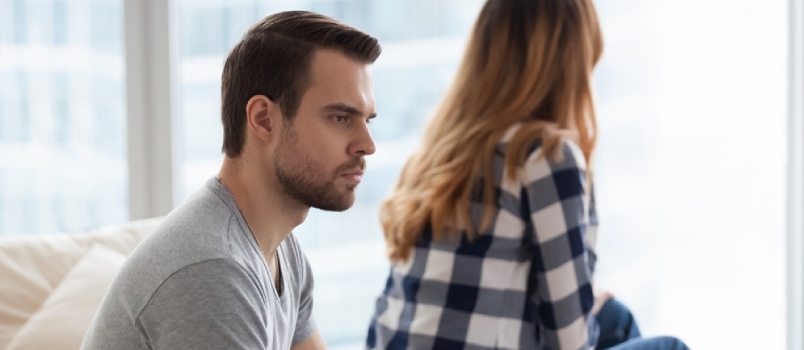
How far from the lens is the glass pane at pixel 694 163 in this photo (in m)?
2.56

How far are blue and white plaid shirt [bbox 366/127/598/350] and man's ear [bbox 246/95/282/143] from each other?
0.57m

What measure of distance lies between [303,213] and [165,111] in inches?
56.0

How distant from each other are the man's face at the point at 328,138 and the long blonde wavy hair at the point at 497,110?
439 millimetres

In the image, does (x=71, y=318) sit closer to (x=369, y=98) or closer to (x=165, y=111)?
(x=369, y=98)

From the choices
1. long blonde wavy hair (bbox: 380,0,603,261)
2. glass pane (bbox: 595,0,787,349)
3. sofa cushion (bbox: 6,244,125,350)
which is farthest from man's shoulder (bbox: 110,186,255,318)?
glass pane (bbox: 595,0,787,349)

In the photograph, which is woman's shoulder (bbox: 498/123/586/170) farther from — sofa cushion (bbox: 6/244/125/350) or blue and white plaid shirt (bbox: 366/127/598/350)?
sofa cushion (bbox: 6/244/125/350)

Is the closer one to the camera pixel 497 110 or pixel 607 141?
pixel 497 110

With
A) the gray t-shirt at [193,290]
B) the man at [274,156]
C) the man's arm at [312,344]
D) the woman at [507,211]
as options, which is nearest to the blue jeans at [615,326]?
the woman at [507,211]

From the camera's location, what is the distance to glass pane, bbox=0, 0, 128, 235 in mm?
2182

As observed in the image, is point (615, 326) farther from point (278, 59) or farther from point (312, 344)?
point (278, 59)

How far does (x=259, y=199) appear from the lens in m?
1.06

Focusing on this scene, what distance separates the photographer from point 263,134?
1.05m

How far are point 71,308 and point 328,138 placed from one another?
654 millimetres
